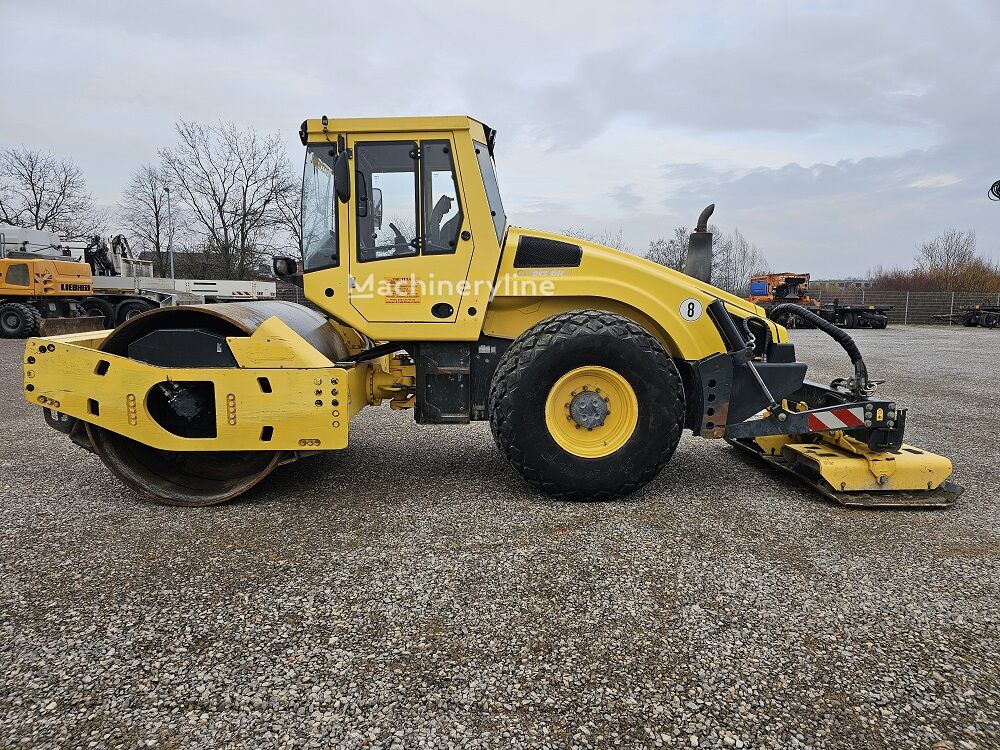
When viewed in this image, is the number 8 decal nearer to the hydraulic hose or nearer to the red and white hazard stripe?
the hydraulic hose

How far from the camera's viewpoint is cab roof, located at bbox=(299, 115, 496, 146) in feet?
13.9

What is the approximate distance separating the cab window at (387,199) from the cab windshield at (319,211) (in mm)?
211

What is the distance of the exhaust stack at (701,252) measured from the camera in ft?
15.6

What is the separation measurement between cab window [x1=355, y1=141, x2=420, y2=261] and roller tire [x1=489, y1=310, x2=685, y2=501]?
44.0 inches

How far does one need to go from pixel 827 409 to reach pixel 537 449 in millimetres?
2056

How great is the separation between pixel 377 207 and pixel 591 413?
2.05 metres

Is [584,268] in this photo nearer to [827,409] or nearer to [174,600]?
[827,409]

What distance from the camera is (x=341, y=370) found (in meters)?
3.95

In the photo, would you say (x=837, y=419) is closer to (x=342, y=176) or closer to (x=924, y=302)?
(x=342, y=176)

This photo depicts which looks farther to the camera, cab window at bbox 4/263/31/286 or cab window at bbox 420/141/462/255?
cab window at bbox 4/263/31/286

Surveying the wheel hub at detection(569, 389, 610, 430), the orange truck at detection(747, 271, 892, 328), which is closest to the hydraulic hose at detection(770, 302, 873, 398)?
the wheel hub at detection(569, 389, 610, 430)

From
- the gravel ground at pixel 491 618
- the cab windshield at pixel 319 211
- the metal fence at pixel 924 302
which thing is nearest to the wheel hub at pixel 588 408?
the gravel ground at pixel 491 618

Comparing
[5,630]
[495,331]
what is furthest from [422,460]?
[5,630]

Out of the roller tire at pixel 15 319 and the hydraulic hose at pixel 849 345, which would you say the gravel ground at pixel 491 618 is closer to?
the hydraulic hose at pixel 849 345
